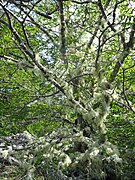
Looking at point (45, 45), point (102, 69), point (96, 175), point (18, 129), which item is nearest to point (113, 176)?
point (96, 175)

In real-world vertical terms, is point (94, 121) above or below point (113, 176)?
above

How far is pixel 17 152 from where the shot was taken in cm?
305

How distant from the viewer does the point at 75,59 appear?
3.81 metres

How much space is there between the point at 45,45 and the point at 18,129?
5.28 ft

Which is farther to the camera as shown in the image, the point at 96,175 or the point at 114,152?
the point at 96,175

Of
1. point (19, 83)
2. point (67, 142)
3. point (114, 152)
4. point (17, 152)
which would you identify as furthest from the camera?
point (19, 83)

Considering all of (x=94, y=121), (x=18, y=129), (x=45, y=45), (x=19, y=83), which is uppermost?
(x=45, y=45)

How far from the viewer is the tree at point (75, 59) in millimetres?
3073

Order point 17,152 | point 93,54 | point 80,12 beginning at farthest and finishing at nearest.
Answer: point 80,12, point 93,54, point 17,152

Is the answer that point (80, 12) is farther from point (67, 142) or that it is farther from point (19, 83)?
A: point (67, 142)

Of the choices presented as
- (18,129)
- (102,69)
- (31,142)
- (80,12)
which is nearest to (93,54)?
(102,69)

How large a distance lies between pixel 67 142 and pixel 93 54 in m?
1.25

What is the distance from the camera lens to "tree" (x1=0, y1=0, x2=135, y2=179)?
10.1 ft

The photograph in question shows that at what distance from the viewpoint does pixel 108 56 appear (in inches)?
157
